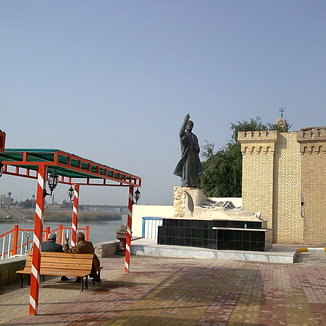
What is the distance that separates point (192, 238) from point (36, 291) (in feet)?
32.9

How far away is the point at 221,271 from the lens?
37.3ft

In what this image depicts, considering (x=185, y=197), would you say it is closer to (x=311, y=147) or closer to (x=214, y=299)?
(x=214, y=299)

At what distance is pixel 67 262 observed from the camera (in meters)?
8.09

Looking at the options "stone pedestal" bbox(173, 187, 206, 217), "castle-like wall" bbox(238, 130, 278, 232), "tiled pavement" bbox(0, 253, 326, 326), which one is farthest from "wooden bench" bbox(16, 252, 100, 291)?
"castle-like wall" bbox(238, 130, 278, 232)

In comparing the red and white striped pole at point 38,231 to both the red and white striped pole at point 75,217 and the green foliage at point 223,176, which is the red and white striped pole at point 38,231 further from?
the green foliage at point 223,176

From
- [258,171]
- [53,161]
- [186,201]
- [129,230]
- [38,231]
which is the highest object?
[258,171]

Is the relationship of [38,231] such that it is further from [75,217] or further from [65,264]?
[75,217]

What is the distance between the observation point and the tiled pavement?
621cm

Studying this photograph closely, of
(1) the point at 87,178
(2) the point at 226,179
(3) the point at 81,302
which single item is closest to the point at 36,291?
(3) the point at 81,302

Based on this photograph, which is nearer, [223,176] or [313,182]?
[313,182]

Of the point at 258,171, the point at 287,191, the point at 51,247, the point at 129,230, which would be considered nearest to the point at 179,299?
the point at 51,247

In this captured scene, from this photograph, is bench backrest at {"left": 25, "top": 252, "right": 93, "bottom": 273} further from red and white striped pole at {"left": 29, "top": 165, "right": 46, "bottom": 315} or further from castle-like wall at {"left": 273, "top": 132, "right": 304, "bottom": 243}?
castle-like wall at {"left": 273, "top": 132, "right": 304, "bottom": 243}

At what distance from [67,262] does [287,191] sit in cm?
1993

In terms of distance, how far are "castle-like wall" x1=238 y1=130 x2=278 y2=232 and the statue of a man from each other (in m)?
9.16
